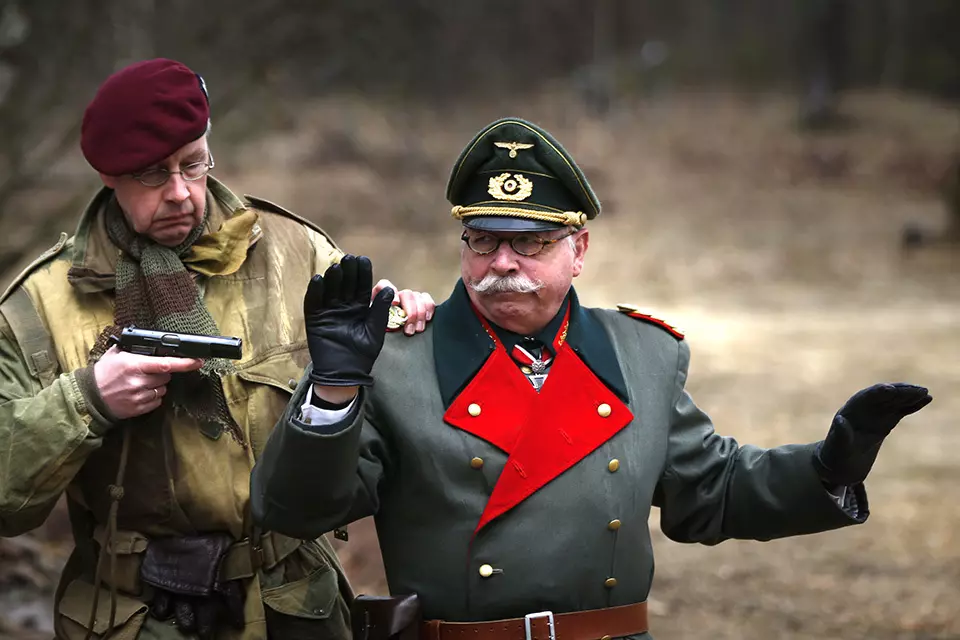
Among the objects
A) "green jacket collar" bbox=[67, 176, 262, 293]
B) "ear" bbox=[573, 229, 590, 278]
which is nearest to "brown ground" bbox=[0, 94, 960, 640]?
"green jacket collar" bbox=[67, 176, 262, 293]

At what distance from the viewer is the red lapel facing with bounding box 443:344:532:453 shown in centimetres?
324

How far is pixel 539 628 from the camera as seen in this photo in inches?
125

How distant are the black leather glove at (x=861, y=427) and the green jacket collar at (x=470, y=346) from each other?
497 millimetres

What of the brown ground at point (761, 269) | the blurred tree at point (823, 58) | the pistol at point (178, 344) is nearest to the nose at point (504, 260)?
the pistol at point (178, 344)

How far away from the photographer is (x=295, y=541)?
12.4 feet

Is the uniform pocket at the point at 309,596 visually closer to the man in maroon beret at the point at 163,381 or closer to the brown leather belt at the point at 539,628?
the man in maroon beret at the point at 163,381

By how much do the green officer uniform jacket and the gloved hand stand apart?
558 millimetres

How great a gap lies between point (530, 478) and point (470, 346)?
35cm

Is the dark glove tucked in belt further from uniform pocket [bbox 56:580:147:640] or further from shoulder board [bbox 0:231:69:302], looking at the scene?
shoulder board [bbox 0:231:69:302]

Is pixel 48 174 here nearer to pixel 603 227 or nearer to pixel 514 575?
pixel 514 575

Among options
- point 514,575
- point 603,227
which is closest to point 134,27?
point 514,575

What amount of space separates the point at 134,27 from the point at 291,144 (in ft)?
36.2

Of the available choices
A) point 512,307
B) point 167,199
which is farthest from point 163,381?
point 512,307

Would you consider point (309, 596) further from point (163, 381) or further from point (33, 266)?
point (33, 266)
